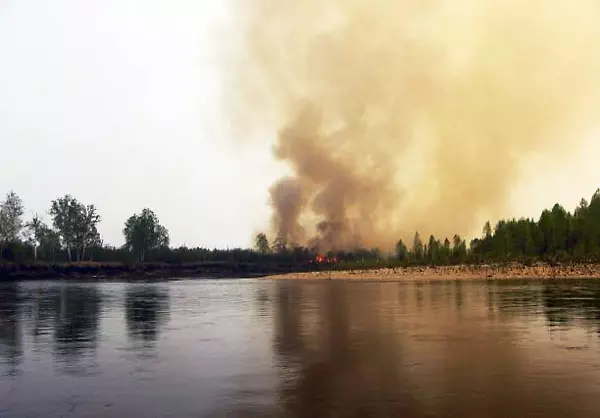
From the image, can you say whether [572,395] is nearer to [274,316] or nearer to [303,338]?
[303,338]

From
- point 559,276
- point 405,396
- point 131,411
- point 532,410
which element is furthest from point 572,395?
point 559,276

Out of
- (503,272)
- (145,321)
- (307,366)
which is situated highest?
(503,272)

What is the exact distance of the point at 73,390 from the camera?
19.0 metres

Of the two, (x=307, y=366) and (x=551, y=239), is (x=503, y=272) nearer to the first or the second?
(x=551, y=239)

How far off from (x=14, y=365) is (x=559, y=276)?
11900cm

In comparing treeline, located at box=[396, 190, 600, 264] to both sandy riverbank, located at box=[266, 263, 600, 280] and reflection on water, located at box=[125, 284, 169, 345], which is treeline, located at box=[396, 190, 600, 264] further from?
reflection on water, located at box=[125, 284, 169, 345]

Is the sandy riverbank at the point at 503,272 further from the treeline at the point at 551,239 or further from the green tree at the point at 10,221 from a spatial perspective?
the green tree at the point at 10,221

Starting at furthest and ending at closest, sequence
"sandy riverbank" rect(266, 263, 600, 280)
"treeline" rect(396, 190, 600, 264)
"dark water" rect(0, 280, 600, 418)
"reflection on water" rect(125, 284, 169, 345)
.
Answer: "treeline" rect(396, 190, 600, 264)
"sandy riverbank" rect(266, 263, 600, 280)
"reflection on water" rect(125, 284, 169, 345)
"dark water" rect(0, 280, 600, 418)

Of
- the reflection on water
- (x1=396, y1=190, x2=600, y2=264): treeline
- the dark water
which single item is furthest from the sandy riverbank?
the reflection on water

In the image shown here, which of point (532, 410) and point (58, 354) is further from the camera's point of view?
point (58, 354)

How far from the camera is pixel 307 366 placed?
2280cm

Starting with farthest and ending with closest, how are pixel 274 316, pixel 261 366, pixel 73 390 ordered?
pixel 274 316, pixel 261 366, pixel 73 390

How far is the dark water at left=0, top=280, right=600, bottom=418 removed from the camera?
54.1 feet

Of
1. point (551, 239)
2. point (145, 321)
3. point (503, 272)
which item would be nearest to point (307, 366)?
point (145, 321)
